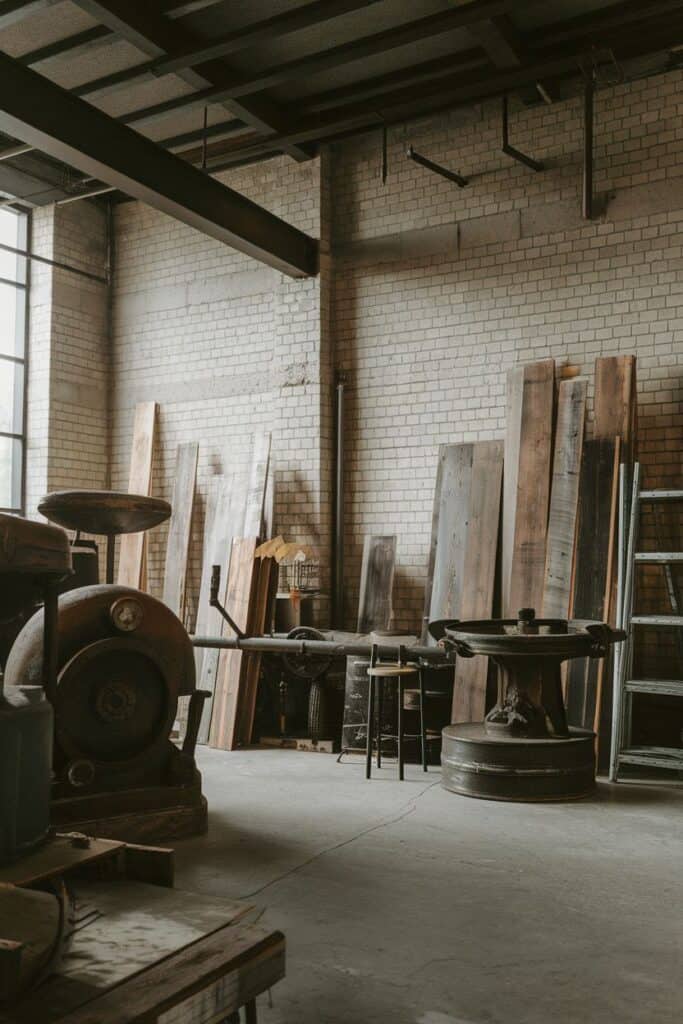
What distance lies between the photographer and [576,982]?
2809 mm

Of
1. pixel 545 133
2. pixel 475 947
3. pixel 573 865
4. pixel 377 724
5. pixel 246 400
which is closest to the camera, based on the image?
pixel 475 947

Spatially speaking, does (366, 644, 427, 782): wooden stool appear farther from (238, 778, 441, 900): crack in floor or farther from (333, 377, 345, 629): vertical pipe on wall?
(333, 377, 345, 629): vertical pipe on wall

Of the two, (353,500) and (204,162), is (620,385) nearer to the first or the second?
(353,500)

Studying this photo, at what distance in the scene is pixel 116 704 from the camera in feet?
14.0

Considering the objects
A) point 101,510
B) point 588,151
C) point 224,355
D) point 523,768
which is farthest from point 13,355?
point 523,768

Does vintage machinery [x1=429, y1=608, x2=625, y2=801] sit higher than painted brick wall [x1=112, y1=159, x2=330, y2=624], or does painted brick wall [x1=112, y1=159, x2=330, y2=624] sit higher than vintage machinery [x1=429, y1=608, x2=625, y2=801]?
painted brick wall [x1=112, y1=159, x2=330, y2=624]

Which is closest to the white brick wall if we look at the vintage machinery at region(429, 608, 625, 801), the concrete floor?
the vintage machinery at region(429, 608, 625, 801)

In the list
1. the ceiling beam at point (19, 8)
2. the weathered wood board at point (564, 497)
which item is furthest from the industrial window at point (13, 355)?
the weathered wood board at point (564, 497)

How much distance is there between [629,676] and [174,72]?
503cm

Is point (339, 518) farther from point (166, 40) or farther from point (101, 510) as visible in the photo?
point (166, 40)

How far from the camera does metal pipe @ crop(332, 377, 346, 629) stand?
7.68 metres

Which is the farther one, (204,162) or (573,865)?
(204,162)

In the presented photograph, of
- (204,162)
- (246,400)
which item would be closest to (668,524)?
(246,400)

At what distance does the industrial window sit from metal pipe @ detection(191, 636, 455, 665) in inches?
104
